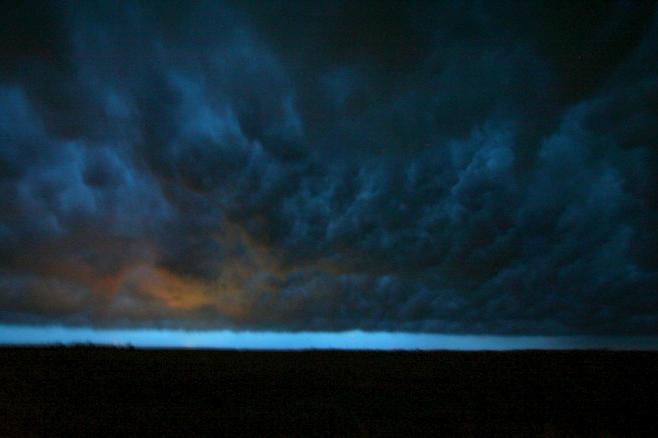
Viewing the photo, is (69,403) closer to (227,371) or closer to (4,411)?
(4,411)

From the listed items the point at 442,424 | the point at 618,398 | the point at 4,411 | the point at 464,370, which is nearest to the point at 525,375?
the point at 464,370

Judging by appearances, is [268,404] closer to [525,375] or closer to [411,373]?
[411,373]

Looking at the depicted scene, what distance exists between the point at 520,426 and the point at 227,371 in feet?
79.7

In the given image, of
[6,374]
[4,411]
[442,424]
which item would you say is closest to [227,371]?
[6,374]

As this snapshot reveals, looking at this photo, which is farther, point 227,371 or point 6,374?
point 227,371

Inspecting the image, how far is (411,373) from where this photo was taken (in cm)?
4147

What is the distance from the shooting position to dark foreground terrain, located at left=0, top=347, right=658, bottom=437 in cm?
2311

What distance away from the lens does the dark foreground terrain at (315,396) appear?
23109 mm

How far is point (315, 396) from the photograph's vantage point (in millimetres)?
30984

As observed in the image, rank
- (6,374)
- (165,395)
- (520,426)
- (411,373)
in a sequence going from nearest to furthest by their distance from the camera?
Answer: 1. (520,426)
2. (165,395)
3. (6,374)
4. (411,373)

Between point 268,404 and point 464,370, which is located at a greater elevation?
point 464,370

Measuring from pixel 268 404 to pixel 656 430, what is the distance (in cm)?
2022

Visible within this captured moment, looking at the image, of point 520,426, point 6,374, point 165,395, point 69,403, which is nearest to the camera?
point 520,426

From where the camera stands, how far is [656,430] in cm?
2442
